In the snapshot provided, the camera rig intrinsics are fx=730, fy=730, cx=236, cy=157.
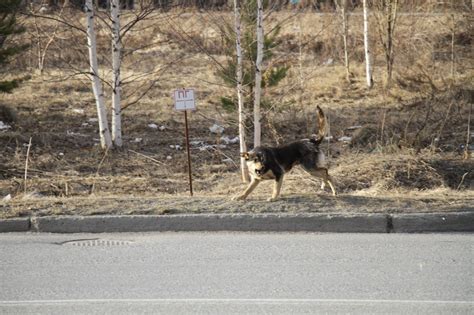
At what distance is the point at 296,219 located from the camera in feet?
28.7

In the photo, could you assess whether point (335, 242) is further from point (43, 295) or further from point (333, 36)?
point (333, 36)

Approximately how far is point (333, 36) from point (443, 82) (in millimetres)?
7655

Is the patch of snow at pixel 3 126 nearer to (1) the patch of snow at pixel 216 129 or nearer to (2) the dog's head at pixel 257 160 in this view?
(1) the patch of snow at pixel 216 129

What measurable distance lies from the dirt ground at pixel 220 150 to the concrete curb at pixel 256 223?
0.22 meters

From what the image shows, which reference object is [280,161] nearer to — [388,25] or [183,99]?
[183,99]

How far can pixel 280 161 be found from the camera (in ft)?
32.1

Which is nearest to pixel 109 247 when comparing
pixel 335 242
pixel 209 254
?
pixel 209 254

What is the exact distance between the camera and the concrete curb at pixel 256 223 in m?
8.71

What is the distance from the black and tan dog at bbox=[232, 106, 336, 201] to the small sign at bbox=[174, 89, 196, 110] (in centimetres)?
144

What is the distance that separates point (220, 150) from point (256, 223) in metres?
7.58

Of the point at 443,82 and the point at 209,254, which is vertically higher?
the point at 443,82

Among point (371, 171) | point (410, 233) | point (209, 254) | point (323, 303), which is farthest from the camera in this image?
point (371, 171)

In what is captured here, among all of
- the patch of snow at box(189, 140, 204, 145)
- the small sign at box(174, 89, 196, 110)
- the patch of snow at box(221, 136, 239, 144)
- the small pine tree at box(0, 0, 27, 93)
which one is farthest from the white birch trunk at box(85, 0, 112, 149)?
the small sign at box(174, 89, 196, 110)

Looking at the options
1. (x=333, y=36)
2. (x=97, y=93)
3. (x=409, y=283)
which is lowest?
(x=409, y=283)
